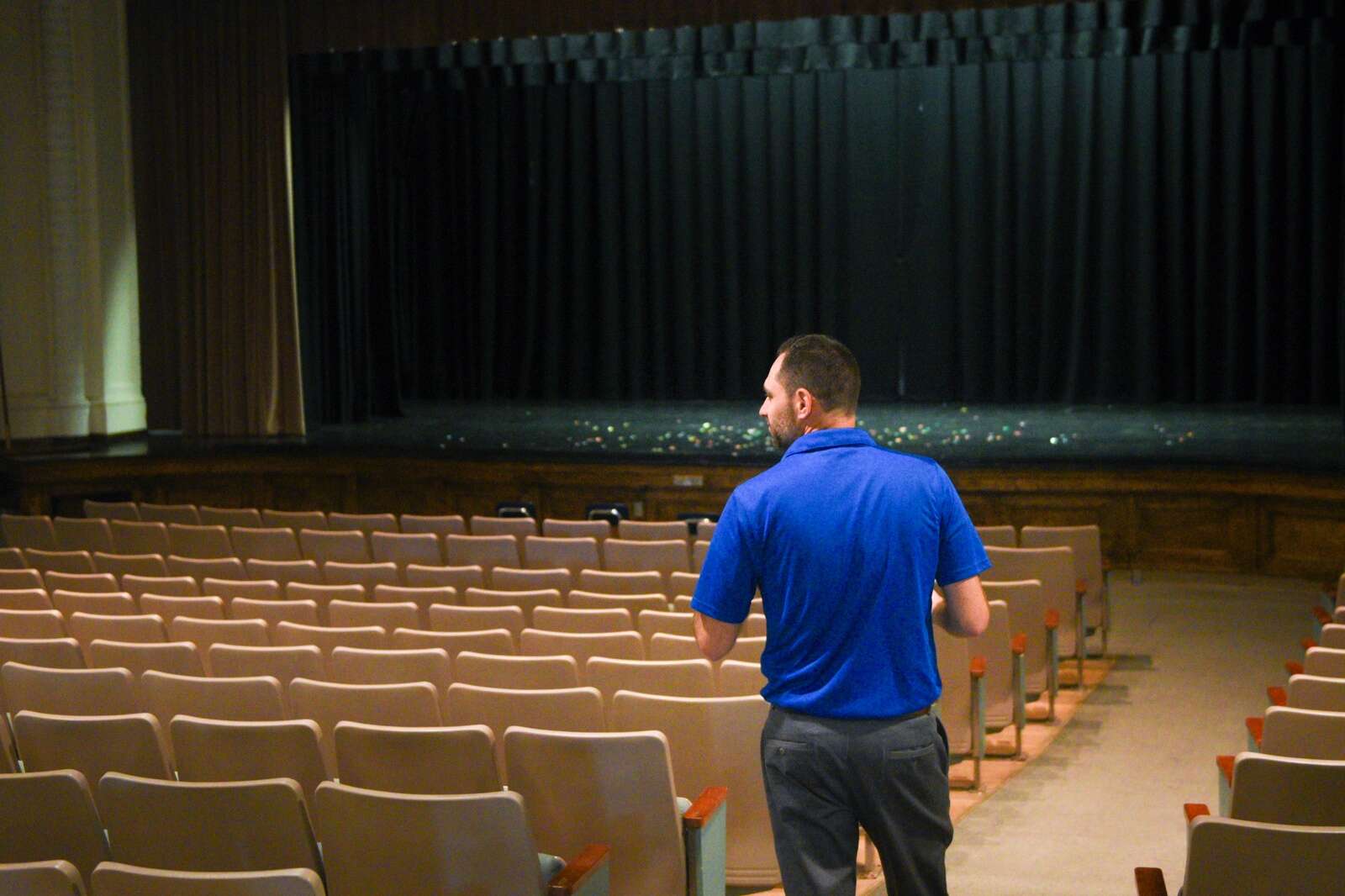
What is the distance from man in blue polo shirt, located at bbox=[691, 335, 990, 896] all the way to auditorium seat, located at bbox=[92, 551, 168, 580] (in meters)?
5.30

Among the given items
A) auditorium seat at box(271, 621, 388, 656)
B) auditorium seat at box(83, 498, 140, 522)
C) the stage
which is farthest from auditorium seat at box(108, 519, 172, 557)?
auditorium seat at box(271, 621, 388, 656)

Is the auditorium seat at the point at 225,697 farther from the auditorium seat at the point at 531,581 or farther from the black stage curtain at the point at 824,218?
the black stage curtain at the point at 824,218

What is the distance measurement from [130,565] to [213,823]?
4.63 meters

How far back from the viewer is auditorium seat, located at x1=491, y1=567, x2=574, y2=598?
6887 millimetres

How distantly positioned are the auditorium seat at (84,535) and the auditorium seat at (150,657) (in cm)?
364

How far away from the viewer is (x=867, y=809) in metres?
2.66

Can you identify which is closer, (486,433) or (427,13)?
(427,13)

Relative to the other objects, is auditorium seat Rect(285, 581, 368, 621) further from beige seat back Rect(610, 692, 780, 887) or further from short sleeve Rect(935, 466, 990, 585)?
short sleeve Rect(935, 466, 990, 585)

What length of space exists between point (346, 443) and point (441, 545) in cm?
446

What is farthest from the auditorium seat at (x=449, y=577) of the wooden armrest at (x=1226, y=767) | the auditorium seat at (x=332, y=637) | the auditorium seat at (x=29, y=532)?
the wooden armrest at (x=1226, y=767)

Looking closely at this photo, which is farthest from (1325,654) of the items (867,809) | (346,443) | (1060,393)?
(1060,393)

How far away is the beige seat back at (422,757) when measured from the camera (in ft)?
11.7

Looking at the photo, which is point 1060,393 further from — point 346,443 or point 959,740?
point 959,740

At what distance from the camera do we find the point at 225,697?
14.3 feet
